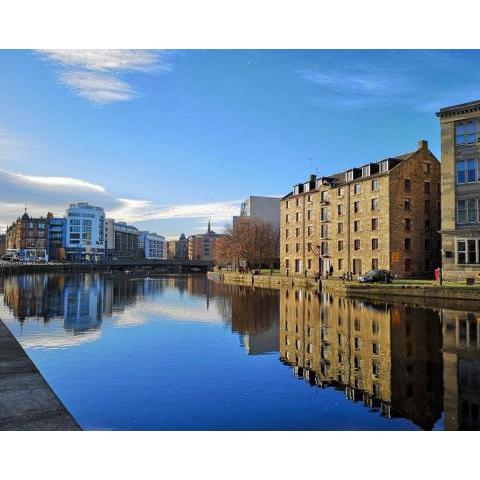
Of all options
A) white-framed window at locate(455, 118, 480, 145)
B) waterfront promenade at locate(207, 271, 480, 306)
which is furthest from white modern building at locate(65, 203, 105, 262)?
white-framed window at locate(455, 118, 480, 145)

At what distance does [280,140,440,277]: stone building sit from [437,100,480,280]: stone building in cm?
1058

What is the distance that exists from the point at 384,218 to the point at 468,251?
45.5 feet

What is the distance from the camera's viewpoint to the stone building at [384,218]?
5566 cm

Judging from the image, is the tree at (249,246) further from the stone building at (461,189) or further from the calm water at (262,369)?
the calm water at (262,369)

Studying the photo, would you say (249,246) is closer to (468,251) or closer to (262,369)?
(468,251)

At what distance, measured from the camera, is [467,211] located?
43.7 meters

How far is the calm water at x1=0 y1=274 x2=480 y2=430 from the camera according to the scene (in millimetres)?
10016

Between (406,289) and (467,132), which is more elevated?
(467,132)

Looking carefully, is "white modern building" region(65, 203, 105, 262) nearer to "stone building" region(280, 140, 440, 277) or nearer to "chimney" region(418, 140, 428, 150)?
"stone building" region(280, 140, 440, 277)

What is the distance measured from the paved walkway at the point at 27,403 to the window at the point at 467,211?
42110mm

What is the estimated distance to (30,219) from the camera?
604ft

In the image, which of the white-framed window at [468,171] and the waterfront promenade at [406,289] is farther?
the white-framed window at [468,171]

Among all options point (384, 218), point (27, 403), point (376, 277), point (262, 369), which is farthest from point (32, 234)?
point (27, 403)

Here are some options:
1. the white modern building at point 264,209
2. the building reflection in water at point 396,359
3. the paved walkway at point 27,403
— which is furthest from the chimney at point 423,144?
the white modern building at point 264,209
